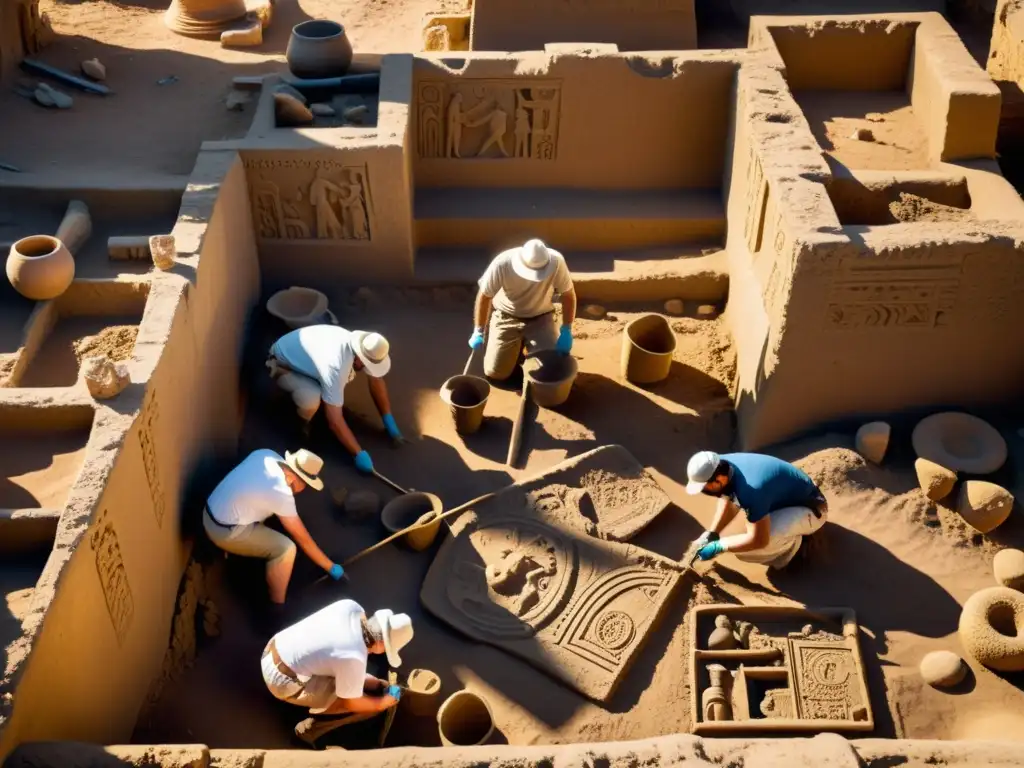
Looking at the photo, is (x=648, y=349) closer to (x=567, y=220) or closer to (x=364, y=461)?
(x=567, y=220)

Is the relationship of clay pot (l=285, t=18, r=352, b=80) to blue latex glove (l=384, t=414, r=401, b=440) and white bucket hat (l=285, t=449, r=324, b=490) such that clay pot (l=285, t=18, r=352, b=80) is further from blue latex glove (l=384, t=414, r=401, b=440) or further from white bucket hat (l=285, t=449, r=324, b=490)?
white bucket hat (l=285, t=449, r=324, b=490)

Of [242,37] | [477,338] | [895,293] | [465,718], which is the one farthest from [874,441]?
[242,37]

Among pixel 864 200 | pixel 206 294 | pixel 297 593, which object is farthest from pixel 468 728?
pixel 864 200

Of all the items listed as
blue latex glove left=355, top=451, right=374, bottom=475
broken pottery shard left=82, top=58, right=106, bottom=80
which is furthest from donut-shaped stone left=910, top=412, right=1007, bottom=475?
broken pottery shard left=82, top=58, right=106, bottom=80

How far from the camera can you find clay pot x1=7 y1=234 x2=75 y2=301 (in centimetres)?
663

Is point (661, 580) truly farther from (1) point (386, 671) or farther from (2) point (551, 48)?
(2) point (551, 48)

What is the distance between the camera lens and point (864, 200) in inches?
298

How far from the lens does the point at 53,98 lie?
9648 millimetres

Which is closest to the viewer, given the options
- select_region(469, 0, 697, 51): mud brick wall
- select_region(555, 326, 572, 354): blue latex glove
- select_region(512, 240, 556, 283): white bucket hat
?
select_region(512, 240, 556, 283): white bucket hat

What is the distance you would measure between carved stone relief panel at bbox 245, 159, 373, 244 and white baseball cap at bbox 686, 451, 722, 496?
3.48 meters

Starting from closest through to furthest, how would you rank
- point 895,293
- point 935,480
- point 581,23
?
1. point 895,293
2. point 935,480
3. point 581,23

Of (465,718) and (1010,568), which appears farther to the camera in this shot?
(1010,568)

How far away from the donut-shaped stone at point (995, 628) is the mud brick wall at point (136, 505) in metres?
4.33

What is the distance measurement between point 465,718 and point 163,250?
10.4 feet
